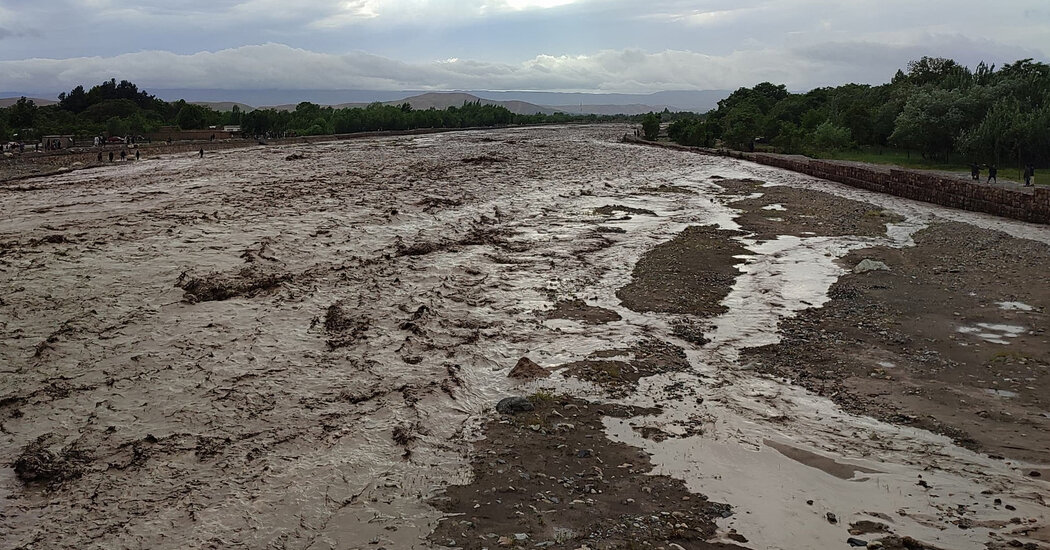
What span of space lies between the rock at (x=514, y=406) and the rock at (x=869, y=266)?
11.1m

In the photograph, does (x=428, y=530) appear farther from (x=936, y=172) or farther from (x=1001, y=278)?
(x=936, y=172)

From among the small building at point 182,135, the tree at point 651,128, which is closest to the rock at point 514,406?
the small building at point 182,135

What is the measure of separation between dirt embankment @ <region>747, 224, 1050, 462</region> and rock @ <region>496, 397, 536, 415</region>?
4157 mm

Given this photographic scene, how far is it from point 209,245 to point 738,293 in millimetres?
15246

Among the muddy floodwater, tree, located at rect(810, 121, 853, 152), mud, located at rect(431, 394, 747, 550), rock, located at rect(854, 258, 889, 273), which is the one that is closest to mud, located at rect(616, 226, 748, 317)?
the muddy floodwater

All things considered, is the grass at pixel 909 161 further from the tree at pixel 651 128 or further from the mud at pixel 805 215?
the tree at pixel 651 128

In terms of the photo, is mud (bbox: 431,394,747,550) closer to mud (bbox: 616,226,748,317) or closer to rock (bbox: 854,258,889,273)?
mud (bbox: 616,226,748,317)

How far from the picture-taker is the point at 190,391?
34.7 feet

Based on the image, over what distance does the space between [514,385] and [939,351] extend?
7.06 metres

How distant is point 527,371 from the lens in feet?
36.4

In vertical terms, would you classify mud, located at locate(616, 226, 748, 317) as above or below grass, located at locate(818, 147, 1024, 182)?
below

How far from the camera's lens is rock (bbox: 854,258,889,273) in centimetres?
1698

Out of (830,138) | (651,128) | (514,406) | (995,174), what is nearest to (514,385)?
(514,406)

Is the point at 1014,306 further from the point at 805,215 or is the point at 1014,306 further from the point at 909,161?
the point at 909,161
